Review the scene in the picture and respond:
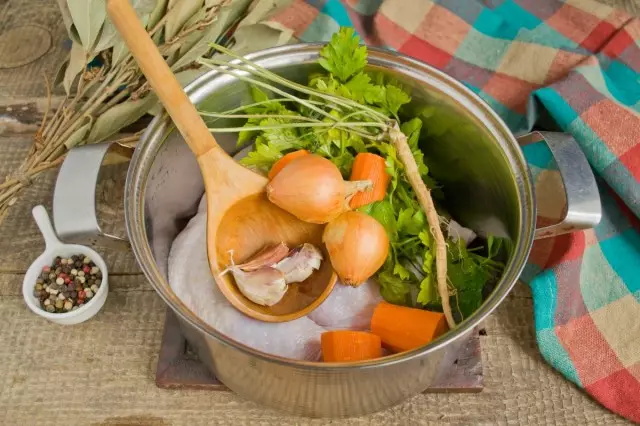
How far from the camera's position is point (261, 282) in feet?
2.33

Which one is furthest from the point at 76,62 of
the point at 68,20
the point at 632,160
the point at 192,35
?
the point at 632,160

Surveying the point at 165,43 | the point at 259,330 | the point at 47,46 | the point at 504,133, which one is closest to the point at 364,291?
the point at 259,330

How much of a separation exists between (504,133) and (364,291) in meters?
0.25

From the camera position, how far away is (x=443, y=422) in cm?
77

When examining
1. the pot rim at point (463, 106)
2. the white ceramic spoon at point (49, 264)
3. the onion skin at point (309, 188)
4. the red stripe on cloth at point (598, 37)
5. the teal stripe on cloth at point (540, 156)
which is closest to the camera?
the pot rim at point (463, 106)

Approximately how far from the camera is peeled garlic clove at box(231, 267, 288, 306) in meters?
0.71

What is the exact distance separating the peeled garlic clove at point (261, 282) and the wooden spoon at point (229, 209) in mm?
17

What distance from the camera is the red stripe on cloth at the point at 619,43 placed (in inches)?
38.8

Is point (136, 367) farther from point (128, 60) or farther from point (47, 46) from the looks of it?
point (47, 46)

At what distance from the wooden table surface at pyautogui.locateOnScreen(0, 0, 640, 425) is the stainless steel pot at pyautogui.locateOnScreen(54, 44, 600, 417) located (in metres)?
0.07

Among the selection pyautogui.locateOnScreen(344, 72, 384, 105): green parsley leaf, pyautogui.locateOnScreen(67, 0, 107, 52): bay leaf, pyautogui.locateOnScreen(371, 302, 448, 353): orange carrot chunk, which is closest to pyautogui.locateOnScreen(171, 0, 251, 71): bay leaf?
pyautogui.locateOnScreen(67, 0, 107, 52): bay leaf

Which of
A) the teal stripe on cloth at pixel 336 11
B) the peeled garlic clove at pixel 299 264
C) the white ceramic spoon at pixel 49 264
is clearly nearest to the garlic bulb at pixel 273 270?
the peeled garlic clove at pixel 299 264

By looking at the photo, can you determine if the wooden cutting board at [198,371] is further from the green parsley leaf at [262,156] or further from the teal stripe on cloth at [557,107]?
the teal stripe on cloth at [557,107]

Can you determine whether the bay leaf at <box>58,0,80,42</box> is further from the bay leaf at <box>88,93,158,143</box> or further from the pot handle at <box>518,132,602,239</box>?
the pot handle at <box>518,132,602,239</box>
